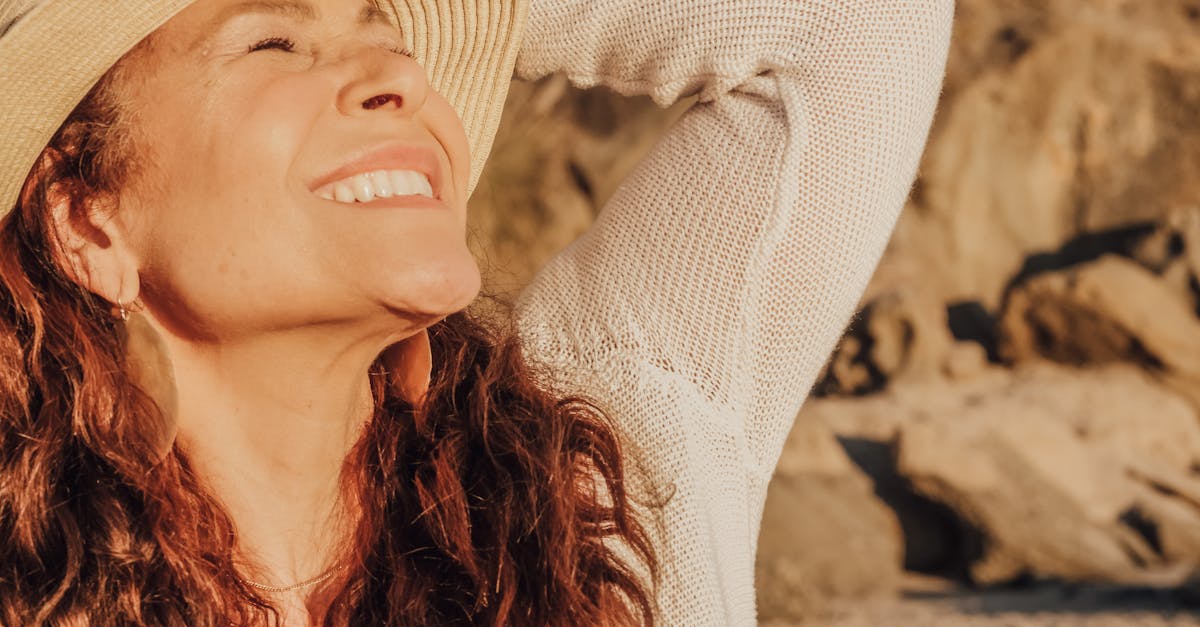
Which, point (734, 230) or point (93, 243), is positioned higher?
point (734, 230)

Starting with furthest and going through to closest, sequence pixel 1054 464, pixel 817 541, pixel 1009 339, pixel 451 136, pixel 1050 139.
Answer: pixel 1050 139 < pixel 1009 339 < pixel 1054 464 < pixel 817 541 < pixel 451 136

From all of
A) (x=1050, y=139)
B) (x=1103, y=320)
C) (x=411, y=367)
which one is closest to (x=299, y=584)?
(x=411, y=367)

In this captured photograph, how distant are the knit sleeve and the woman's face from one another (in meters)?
0.30

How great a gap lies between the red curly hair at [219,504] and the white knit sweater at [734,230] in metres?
0.10

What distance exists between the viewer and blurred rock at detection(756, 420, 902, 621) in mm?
6258

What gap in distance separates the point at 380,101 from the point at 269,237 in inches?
9.8

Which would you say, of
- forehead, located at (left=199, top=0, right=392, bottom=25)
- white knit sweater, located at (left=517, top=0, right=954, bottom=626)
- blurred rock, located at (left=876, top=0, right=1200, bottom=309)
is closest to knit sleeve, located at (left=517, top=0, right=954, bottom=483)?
white knit sweater, located at (left=517, top=0, right=954, bottom=626)

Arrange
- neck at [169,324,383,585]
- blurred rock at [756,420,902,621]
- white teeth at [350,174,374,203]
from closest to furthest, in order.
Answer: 1. white teeth at [350,174,374,203]
2. neck at [169,324,383,585]
3. blurred rock at [756,420,902,621]

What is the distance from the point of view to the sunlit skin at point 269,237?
1.75m

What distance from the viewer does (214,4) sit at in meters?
1.84

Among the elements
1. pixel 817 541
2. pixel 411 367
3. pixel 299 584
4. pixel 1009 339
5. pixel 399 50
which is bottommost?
pixel 1009 339

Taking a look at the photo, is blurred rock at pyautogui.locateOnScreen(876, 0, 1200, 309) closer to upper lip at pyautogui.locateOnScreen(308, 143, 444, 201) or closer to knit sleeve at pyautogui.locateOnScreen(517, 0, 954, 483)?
knit sleeve at pyautogui.locateOnScreen(517, 0, 954, 483)

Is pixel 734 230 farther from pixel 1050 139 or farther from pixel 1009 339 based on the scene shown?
pixel 1050 139

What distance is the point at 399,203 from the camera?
1.80m
